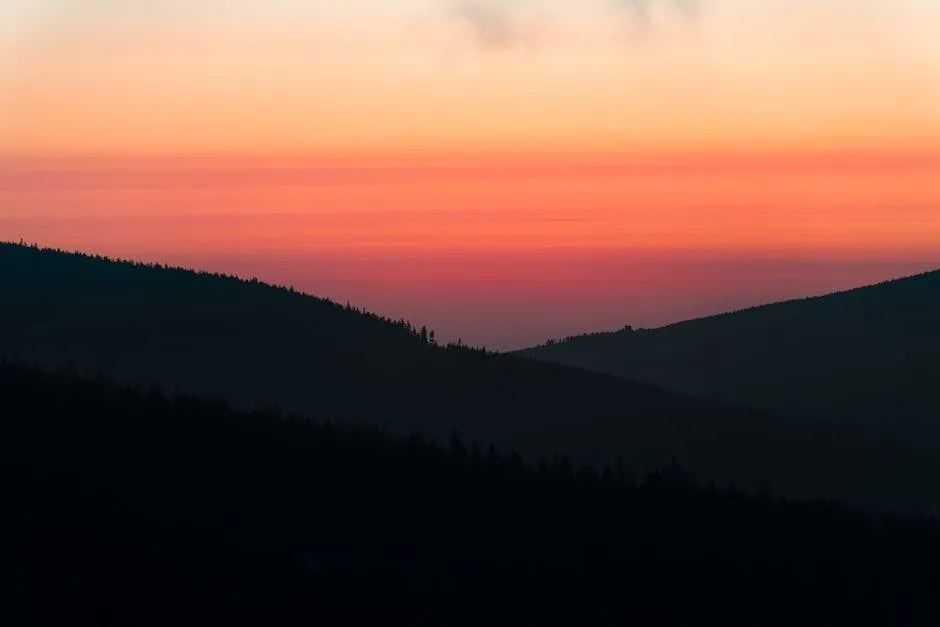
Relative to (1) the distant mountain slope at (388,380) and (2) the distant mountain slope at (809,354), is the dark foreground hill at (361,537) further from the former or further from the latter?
(2) the distant mountain slope at (809,354)

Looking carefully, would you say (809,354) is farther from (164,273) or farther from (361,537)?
(361,537)

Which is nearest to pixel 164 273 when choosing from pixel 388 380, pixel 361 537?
pixel 388 380

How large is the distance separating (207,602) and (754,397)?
33189 mm

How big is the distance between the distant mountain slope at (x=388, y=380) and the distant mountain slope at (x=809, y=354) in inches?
266

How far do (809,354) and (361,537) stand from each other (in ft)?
125

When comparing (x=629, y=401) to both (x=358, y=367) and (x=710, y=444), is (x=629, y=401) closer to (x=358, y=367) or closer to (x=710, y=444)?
(x=710, y=444)

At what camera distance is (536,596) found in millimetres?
11977

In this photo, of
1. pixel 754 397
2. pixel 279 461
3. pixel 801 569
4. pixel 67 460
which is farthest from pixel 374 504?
pixel 754 397

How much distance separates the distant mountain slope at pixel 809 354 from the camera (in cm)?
4162

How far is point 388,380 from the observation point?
30.1m

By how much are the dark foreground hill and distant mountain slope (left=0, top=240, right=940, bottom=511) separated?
8.63 meters

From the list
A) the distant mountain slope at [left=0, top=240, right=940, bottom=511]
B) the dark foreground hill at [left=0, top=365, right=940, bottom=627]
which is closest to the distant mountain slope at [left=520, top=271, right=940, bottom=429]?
the distant mountain slope at [left=0, top=240, right=940, bottom=511]

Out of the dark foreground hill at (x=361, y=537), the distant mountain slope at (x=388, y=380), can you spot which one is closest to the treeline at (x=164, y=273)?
the distant mountain slope at (x=388, y=380)

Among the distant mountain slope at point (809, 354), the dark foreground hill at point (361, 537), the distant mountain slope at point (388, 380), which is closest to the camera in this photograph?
the dark foreground hill at point (361, 537)
